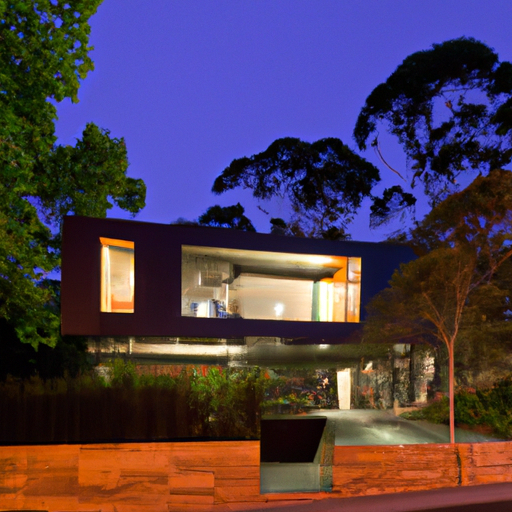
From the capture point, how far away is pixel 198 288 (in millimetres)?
16859

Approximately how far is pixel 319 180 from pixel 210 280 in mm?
18115

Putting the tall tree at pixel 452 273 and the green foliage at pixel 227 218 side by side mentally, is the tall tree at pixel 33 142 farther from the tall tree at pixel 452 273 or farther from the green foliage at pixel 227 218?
the green foliage at pixel 227 218

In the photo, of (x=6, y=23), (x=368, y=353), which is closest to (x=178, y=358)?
(x=368, y=353)

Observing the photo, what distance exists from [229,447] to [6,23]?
945cm

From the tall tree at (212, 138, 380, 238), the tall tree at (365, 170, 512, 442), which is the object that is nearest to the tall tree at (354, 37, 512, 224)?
the tall tree at (212, 138, 380, 238)

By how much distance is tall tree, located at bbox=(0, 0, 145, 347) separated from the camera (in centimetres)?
1153

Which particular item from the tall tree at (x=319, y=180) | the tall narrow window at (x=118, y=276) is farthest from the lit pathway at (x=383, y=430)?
the tall tree at (x=319, y=180)

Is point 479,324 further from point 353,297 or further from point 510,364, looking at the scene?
point 353,297

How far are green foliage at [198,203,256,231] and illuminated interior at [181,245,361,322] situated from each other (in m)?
16.6

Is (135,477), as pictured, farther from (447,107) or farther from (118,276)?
(447,107)

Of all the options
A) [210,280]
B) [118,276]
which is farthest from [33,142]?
[210,280]

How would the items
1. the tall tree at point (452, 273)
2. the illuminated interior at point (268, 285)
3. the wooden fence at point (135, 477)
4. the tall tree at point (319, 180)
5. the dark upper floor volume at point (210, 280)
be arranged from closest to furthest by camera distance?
the wooden fence at point (135, 477) → the tall tree at point (452, 273) → the dark upper floor volume at point (210, 280) → the illuminated interior at point (268, 285) → the tall tree at point (319, 180)

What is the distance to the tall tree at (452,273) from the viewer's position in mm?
10555

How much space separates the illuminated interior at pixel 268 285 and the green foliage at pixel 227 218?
16.6 m
